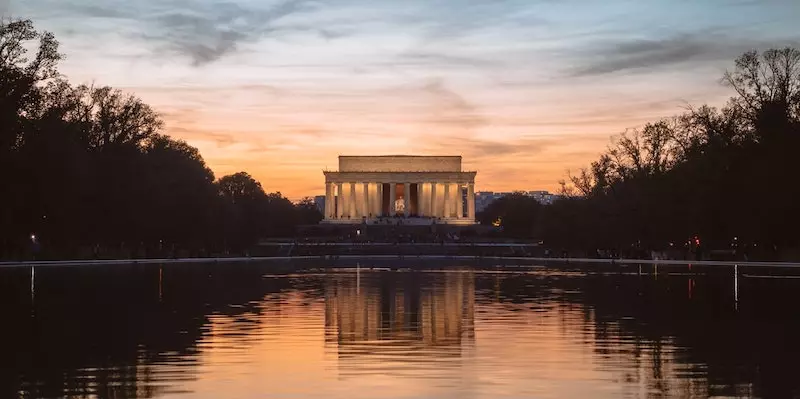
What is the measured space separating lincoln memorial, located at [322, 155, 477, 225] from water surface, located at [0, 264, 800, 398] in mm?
127194

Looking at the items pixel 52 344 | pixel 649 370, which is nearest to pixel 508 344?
pixel 649 370

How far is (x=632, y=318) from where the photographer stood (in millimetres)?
24125

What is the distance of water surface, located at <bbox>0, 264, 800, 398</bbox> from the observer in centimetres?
1322

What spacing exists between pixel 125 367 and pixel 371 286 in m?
24.7

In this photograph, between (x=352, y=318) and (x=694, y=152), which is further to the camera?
(x=694, y=152)

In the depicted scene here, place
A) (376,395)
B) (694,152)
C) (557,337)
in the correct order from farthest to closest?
(694,152) → (557,337) → (376,395)

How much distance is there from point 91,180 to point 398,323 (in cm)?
5234

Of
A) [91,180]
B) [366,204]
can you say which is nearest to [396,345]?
[91,180]

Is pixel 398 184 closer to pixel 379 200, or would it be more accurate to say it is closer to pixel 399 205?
pixel 379 200

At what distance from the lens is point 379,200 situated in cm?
16650

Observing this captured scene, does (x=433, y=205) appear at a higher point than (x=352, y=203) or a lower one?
lower

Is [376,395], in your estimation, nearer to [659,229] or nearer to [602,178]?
[659,229]

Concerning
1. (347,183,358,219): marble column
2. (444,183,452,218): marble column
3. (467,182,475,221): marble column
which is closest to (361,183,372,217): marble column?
(347,183,358,219): marble column

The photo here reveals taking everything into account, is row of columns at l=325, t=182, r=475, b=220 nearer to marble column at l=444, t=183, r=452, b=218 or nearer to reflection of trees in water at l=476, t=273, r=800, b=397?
marble column at l=444, t=183, r=452, b=218
